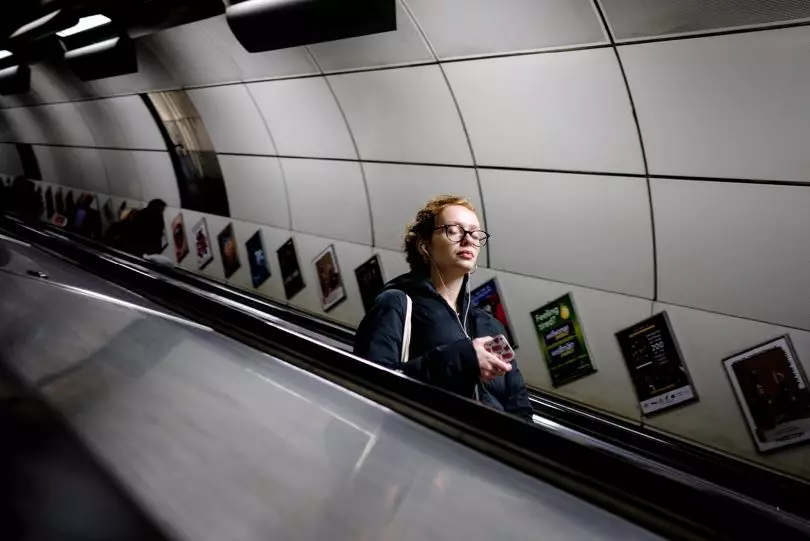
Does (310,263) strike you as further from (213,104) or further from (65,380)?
(65,380)

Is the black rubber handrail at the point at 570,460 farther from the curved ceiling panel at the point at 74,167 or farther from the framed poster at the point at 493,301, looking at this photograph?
the curved ceiling panel at the point at 74,167

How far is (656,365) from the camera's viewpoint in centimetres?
415

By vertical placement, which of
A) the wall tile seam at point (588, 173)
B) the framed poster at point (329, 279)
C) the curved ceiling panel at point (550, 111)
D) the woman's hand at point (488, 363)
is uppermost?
the curved ceiling panel at point (550, 111)

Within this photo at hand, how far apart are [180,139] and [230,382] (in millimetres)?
8308

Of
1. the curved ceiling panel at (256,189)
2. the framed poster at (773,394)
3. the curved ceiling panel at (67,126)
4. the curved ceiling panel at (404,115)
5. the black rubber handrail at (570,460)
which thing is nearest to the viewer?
the black rubber handrail at (570,460)

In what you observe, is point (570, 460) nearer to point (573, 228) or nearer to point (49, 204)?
point (573, 228)

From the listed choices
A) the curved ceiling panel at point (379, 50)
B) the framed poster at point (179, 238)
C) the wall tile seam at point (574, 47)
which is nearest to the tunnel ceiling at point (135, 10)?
the curved ceiling panel at point (379, 50)

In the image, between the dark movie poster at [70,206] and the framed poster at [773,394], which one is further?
the dark movie poster at [70,206]

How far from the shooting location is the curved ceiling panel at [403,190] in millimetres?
5242

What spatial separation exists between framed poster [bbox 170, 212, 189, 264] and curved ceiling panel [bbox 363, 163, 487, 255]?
14.6 feet

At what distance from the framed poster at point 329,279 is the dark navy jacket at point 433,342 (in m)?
4.60

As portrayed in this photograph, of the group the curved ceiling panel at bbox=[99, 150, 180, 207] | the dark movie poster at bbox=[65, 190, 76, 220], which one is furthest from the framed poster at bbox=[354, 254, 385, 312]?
the dark movie poster at bbox=[65, 190, 76, 220]

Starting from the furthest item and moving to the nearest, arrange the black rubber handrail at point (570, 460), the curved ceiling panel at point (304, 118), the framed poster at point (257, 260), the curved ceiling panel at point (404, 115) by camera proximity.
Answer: the framed poster at point (257, 260)
the curved ceiling panel at point (304, 118)
the curved ceiling panel at point (404, 115)
the black rubber handrail at point (570, 460)

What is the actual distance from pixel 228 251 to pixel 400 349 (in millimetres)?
7024
